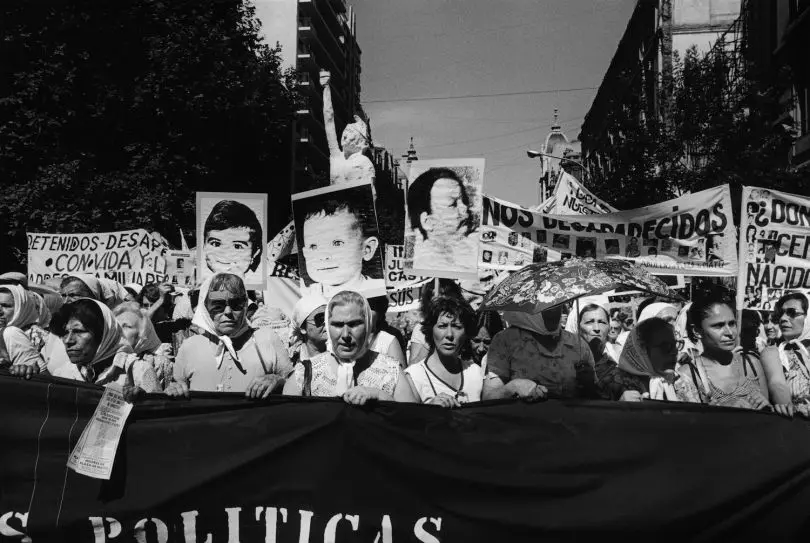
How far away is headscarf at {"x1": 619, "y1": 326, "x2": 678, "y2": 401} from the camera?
14.0ft

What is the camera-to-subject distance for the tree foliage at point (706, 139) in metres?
16.3

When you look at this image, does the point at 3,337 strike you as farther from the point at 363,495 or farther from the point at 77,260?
the point at 77,260

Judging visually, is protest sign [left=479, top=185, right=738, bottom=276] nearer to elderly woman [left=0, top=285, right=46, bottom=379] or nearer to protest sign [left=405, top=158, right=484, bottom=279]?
protest sign [left=405, top=158, right=484, bottom=279]

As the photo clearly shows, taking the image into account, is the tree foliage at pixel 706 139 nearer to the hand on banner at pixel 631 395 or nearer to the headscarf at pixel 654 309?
the headscarf at pixel 654 309

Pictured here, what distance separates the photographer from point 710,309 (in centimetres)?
421

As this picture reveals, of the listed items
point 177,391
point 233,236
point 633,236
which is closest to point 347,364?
point 177,391

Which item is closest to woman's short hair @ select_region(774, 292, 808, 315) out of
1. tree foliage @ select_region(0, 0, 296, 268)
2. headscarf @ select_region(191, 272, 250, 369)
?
headscarf @ select_region(191, 272, 250, 369)

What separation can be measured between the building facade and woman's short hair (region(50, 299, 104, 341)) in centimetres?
3901

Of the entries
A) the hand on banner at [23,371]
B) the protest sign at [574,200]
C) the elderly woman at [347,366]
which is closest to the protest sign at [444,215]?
the elderly woman at [347,366]

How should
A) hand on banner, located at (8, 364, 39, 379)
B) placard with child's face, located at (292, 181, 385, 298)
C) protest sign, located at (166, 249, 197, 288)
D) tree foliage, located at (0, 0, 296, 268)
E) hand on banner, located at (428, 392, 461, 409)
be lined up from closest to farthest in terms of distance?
hand on banner, located at (428, 392, 461, 409) → hand on banner, located at (8, 364, 39, 379) → placard with child's face, located at (292, 181, 385, 298) → protest sign, located at (166, 249, 197, 288) → tree foliage, located at (0, 0, 296, 268)

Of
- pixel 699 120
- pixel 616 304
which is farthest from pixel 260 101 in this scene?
pixel 616 304

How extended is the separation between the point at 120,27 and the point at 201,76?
223 cm

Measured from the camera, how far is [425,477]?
12.0 ft

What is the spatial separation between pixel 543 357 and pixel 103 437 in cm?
218
